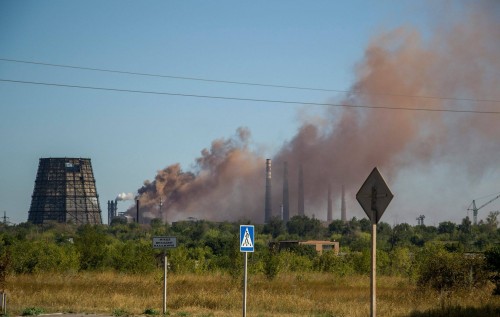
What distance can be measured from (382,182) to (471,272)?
94.7 feet

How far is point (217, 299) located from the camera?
124 feet

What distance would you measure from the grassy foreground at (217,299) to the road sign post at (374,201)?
10.4 metres

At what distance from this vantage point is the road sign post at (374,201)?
17859mm

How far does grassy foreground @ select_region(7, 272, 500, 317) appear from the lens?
104 feet

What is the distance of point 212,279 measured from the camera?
59.9m

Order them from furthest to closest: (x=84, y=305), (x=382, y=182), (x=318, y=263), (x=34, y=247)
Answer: (x=318, y=263), (x=34, y=247), (x=84, y=305), (x=382, y=182)

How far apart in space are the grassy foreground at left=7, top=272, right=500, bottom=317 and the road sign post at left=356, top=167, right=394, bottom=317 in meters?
10.4

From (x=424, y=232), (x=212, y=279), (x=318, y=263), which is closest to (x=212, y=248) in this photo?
(x=318, y=263)

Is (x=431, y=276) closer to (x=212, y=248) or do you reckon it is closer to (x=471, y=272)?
(x=471, y=272)

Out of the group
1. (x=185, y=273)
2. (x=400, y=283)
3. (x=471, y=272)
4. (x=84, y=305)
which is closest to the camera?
(x=84, y=305)

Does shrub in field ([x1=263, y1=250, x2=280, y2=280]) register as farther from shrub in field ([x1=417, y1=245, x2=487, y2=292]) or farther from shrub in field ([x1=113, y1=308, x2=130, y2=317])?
shrub in field ([x1=113, y1=308, x2=130, y2=317])

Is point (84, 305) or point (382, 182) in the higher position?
point (382, 182)

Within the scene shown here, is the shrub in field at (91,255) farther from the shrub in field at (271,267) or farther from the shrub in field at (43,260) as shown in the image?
the shrub in field at (271,267)

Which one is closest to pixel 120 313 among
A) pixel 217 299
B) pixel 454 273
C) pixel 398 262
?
pixel 217 299
